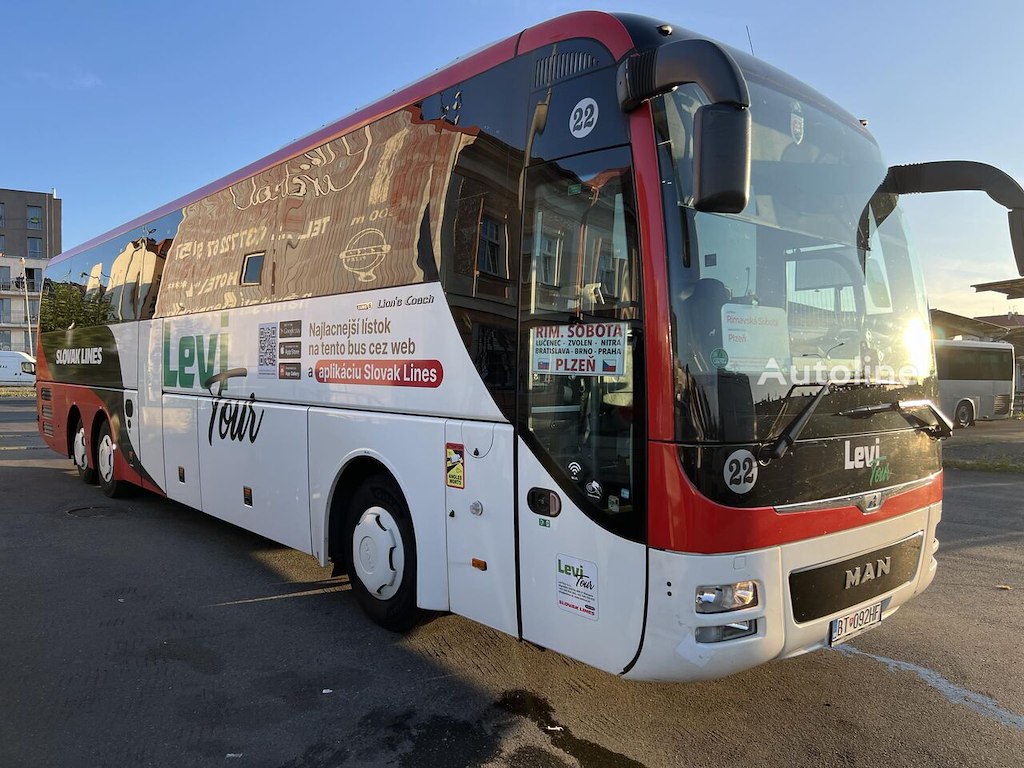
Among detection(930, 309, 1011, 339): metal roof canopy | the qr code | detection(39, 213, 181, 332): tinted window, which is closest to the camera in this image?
the qr code

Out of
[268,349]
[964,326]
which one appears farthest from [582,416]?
[964,326]

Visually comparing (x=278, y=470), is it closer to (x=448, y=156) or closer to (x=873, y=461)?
(x=448, y=156)

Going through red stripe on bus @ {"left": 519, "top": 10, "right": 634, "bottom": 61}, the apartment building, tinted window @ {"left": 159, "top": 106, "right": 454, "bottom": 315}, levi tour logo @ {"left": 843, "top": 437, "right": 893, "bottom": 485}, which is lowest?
levi tour logo @ {"left": 843, "top": 437, "right": 893, "bottom": 485}

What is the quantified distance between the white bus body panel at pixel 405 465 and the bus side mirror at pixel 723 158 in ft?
6.89

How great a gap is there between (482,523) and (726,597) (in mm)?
1386

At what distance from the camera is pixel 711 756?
129 inches

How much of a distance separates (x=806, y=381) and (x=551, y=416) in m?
1.19

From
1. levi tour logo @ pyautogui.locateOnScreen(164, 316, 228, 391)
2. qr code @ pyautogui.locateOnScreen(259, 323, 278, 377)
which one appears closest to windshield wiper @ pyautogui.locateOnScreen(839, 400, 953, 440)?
qr code @ pyautogui.locateOnScreen(259, 323, 278, 377)

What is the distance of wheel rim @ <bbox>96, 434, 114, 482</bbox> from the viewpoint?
9328 mm

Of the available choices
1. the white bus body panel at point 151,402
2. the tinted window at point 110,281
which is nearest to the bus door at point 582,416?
the white bus body panel at point 151,402

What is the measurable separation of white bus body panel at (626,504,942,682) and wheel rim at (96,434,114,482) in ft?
27.9

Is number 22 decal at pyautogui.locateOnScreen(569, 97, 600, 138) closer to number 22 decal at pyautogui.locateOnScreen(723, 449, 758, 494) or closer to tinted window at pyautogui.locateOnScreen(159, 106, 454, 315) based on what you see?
tinted window at pyautogui.locateOnScreen(159, 106, 454, 315)

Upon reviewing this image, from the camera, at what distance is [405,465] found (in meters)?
4.43

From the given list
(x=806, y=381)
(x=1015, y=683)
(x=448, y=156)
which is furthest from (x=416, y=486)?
(x=1015, y=683)
